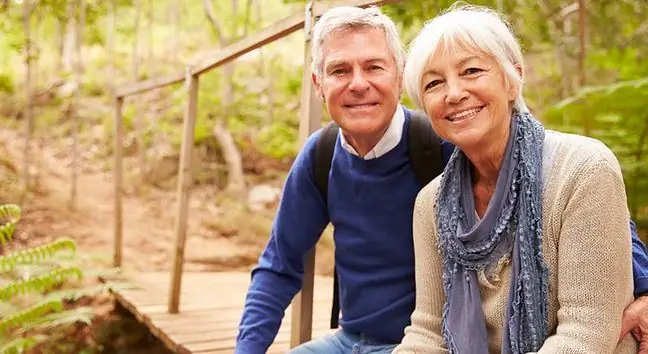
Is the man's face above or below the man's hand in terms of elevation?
above

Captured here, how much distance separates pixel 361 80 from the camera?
1.97 m

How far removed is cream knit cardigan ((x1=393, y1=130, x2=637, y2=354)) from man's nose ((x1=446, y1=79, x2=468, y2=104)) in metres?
0.23

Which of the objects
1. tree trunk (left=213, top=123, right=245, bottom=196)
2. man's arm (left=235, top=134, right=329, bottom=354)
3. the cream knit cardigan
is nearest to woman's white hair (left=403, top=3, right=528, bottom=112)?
the cream knit cardigan

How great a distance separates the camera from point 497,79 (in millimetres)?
1582

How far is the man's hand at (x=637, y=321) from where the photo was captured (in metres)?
1.51

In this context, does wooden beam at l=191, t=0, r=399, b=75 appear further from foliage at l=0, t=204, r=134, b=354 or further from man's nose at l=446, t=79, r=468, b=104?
foliage at l=0, t=204, r=134, b=354

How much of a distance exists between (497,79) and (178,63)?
44.1 ft

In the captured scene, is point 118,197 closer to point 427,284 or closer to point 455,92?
point 427,284

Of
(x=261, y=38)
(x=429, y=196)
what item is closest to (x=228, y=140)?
(x=261, y=38)

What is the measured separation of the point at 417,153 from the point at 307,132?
596mm

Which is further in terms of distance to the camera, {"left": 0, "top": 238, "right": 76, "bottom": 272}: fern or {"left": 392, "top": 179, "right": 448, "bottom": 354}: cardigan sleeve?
{"left": 0, "top": 238, "right": 76, "bottom": 272}: fern

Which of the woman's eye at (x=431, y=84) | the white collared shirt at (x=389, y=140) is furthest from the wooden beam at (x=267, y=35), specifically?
the woman's eye at (x=431, y=84)

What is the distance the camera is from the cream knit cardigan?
1.44 meters

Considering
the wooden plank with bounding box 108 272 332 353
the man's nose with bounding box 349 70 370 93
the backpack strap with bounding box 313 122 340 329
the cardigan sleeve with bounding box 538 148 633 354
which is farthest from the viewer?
the wooden plank with bounding box 108 272 332 353
